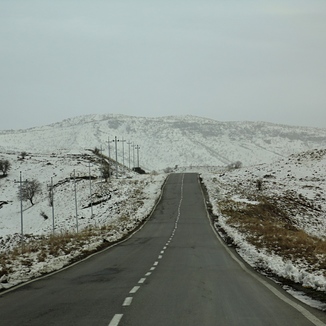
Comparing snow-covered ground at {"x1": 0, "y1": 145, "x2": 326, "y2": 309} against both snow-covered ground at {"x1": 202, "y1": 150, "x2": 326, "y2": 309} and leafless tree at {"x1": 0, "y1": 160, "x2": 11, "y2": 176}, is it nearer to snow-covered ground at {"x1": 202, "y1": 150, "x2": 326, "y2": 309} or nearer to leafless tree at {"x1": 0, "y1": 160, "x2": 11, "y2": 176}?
snow-covered ground at {"x1": 202, "y1": 150, "x2": 326, "y2": 309}

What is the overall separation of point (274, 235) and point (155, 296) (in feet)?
68.0

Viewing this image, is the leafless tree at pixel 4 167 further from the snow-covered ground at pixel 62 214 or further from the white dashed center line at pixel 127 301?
the white dashed center line at pixel 127 301

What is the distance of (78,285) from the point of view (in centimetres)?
1403

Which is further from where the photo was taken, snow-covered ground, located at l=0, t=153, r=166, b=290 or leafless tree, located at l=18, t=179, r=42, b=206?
leafless tree, located at l=18, t=179, r=42, b=206

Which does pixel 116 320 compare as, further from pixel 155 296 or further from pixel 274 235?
pixel 274 235

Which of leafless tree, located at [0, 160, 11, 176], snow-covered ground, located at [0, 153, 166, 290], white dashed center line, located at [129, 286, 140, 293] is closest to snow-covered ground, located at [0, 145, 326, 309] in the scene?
snow-covered ground, located at [0, 153, 166, 290]

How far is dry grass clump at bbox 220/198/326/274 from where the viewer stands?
21575 mm

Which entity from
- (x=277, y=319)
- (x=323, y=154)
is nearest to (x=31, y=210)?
(x=323, y=154)

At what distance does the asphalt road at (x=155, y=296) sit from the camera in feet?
29.9

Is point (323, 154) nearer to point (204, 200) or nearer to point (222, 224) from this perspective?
point (204, 200)

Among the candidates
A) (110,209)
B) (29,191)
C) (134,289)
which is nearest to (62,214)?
(110,209)

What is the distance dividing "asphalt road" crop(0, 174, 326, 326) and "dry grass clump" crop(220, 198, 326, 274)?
2.73 metres

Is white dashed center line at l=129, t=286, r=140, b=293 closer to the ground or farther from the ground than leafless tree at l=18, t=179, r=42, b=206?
farther from the ground

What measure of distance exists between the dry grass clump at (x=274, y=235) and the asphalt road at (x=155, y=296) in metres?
2.73
